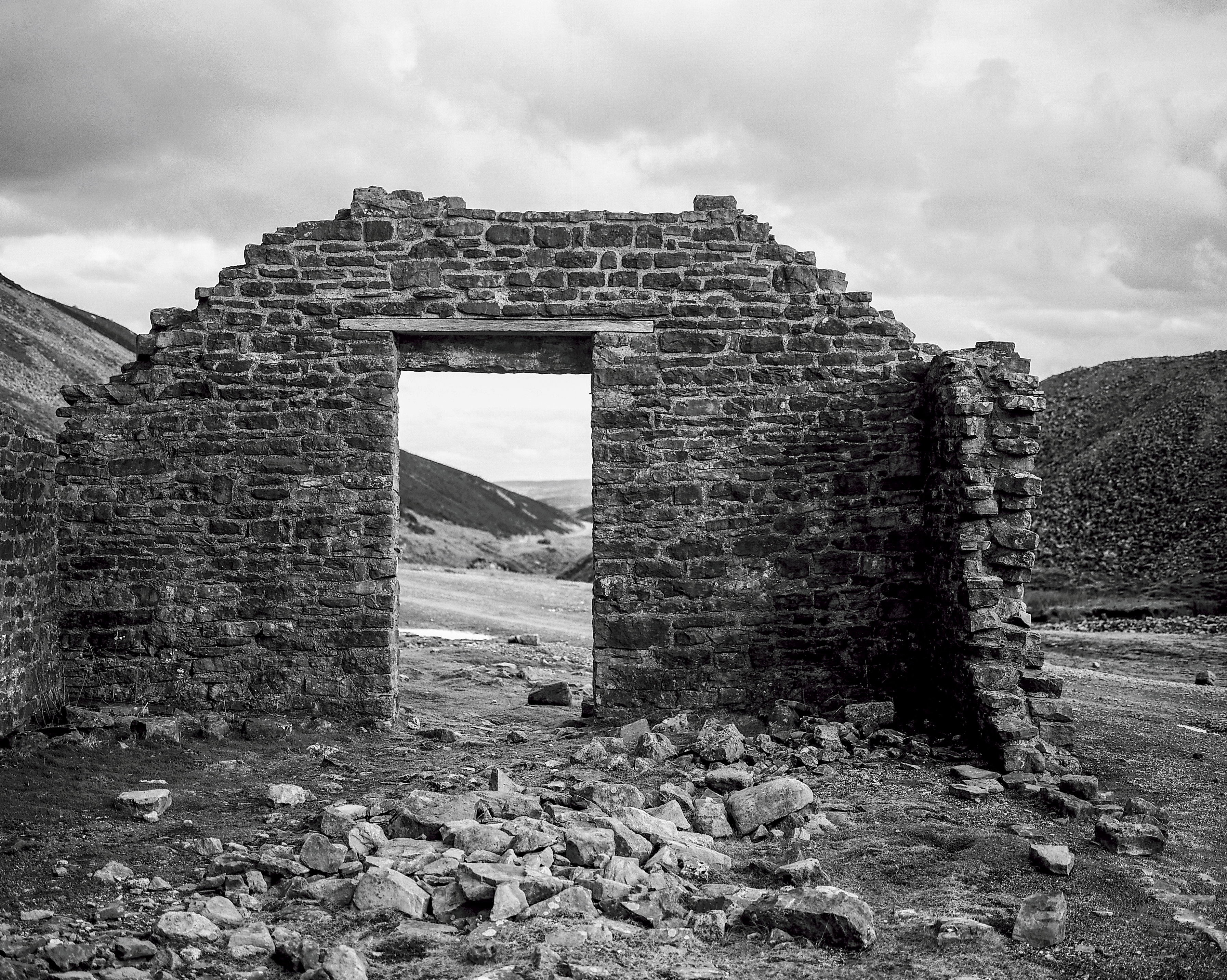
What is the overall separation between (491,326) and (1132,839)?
6.31 meters

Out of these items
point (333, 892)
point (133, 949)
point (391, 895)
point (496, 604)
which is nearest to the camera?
point (133, 949)

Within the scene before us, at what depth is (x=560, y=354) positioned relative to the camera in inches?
367

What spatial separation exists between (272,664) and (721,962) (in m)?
5.86

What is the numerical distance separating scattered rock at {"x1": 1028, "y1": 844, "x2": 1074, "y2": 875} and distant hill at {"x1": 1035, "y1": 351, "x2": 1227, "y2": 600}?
1972cm

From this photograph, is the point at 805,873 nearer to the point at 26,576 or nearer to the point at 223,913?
the point at 223,913

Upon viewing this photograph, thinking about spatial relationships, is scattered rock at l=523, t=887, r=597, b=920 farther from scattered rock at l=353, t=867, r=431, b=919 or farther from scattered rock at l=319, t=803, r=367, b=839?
scattered rock at l=319, t=803, r=367, b=839

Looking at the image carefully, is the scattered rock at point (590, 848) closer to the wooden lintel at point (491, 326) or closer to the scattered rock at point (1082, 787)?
the scattered rock at point (1082, 787)

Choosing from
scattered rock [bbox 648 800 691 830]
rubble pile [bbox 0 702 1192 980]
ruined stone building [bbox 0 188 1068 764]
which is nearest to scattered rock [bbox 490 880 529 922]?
rubble pile [bbox 0 702 1192 980]

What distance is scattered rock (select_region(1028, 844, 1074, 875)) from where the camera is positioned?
5.27 m

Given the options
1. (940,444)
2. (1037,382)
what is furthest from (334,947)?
(1037,382)

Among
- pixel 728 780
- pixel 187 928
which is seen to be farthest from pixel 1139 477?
pixel 187 928

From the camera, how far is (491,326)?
29.6 ft

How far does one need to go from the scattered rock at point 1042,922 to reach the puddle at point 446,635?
446 inches

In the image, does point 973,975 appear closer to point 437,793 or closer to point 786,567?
point 437,793
